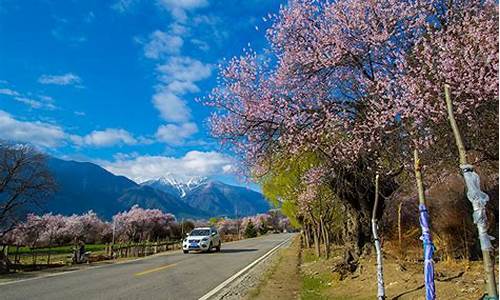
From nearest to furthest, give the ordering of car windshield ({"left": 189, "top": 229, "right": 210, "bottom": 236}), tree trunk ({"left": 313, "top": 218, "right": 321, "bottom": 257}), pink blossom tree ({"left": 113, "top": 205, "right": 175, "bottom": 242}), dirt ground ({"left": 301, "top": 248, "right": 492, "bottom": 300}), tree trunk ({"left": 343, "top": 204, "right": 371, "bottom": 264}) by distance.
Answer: dirt ground ({"left": 301, "top": 248, "right": 492, "bottom": 300}), tree trunk ({"left": 343, "top": 204, "right": 371, "bottom": 264}), tree trunk ({"left": 313, "top": 218, "right": 321, "bottom": 257}), car windshield ({"left": 189, "top": 229, "right": 210, "bottom": 236}), pink blossom tree ({"left": 113, "top": 205, "right": 175, "bottom": 242})

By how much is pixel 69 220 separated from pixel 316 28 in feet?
244

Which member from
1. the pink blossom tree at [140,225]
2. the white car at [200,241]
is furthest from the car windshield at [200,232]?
the pink blossom tree at [140,225]

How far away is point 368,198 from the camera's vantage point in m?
13.8

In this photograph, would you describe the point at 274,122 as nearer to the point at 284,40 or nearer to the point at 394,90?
the point at 284,40

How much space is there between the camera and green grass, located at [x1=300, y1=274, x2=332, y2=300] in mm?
11046

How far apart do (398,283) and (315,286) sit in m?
3.72

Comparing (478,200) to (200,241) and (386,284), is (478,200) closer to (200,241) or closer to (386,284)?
(386,284)

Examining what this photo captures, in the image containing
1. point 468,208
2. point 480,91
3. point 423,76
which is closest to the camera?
point 480,91

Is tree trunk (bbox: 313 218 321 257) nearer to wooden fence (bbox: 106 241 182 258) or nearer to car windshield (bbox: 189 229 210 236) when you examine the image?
car windshield (bbox: 189 229 210 236)

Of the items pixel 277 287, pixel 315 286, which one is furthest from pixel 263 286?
pixel 315 286

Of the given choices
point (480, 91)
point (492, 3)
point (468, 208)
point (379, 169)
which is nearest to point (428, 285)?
point (480, 91)

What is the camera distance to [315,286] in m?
13.1

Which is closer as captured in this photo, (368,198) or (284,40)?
(284,40)

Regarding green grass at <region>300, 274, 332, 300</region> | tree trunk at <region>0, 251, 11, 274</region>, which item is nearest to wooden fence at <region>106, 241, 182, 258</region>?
tree trunk at <region>0, 251, 11, 274</region>
